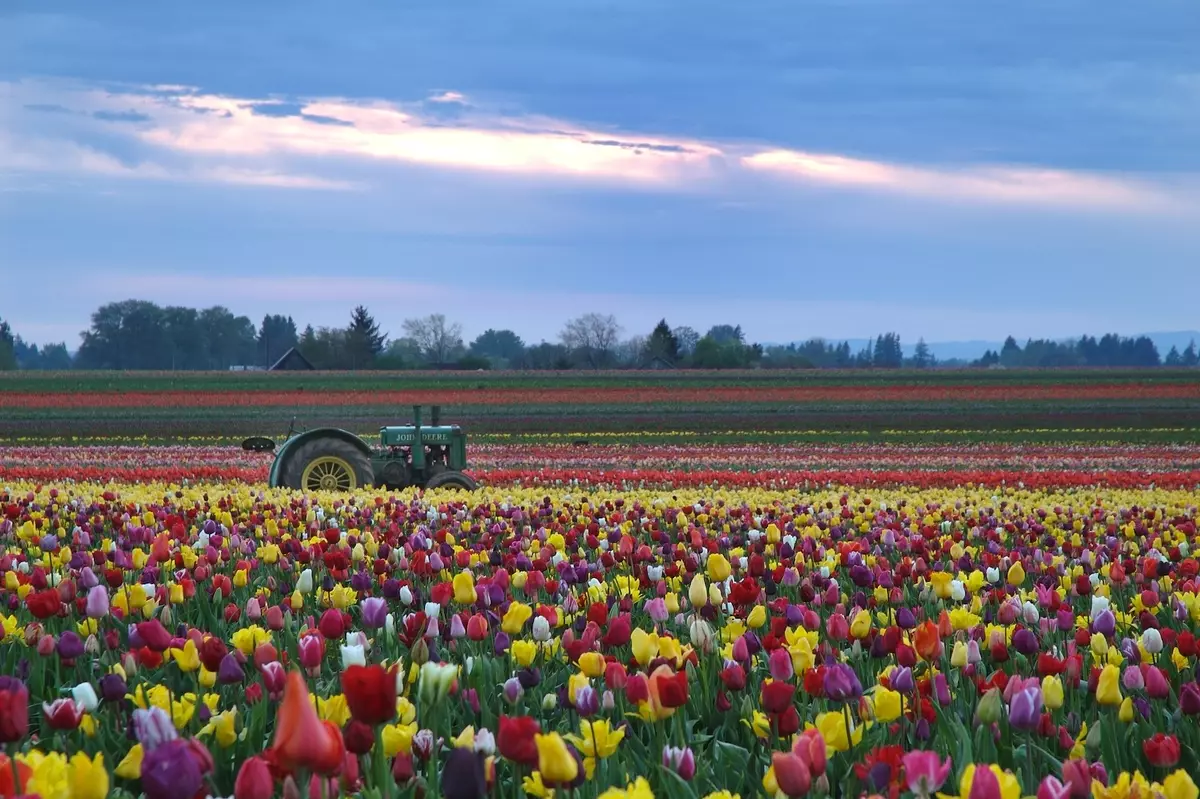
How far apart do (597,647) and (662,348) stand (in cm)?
9692

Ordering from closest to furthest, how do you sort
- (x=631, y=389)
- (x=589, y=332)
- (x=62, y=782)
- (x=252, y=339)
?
(x=62, y=782) → (x=631, y=389) → (x=589, y=332) → (x=252, y=339)

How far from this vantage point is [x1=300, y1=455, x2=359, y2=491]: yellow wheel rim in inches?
599

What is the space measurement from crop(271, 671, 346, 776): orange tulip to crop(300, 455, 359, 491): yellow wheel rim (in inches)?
529

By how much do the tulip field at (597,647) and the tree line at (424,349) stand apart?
279 ft

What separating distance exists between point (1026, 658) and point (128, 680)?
3.17m

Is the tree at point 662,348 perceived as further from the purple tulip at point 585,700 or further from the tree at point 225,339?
the purple tulip at point 585,700

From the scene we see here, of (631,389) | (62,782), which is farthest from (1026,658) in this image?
(631,389)

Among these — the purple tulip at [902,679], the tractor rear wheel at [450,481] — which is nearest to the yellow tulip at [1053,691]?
the purple tulip at [902,679]

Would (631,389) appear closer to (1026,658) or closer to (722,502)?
(722,502)

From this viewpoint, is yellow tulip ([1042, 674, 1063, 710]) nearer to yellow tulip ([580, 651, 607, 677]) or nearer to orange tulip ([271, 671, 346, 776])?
yellow tulip ([580, 651, 607, 677])

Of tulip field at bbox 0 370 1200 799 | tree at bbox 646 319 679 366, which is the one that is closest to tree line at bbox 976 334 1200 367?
tree at bbox 646 319 679 366

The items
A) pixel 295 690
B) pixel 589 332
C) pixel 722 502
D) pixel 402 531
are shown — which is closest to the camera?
pixel 295 690

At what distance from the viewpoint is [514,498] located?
1266 centimetres

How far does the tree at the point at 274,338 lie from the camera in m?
155
